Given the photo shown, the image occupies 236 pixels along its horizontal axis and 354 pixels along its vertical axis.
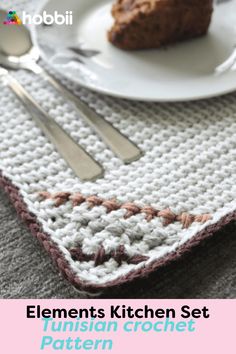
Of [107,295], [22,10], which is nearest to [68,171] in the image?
[107,295]

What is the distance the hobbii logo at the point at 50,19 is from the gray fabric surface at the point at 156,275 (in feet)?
1.10

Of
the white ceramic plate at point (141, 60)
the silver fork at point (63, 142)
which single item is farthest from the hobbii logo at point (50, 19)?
the silver fork at point (63, 142)

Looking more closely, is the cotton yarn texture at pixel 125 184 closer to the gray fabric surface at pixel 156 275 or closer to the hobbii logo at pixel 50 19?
the gray fabric surface at pixel 156 275

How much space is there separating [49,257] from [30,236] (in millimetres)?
32

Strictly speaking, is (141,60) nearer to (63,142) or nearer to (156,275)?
(63,142)

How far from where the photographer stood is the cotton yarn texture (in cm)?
45

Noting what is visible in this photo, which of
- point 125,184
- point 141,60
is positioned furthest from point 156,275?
point 141,60

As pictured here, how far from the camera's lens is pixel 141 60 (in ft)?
2.17

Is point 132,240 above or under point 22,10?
under

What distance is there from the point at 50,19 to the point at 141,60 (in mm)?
141

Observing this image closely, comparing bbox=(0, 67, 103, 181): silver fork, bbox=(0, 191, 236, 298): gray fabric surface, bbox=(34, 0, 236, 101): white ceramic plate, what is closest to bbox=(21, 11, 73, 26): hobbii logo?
bbox=(34, 0, 236, 101): white ceramic plate

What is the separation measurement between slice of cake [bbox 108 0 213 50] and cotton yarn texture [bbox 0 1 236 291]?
10cm

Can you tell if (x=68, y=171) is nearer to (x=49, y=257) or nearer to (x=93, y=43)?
(x=49, y=257)

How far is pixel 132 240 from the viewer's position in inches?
18.4
